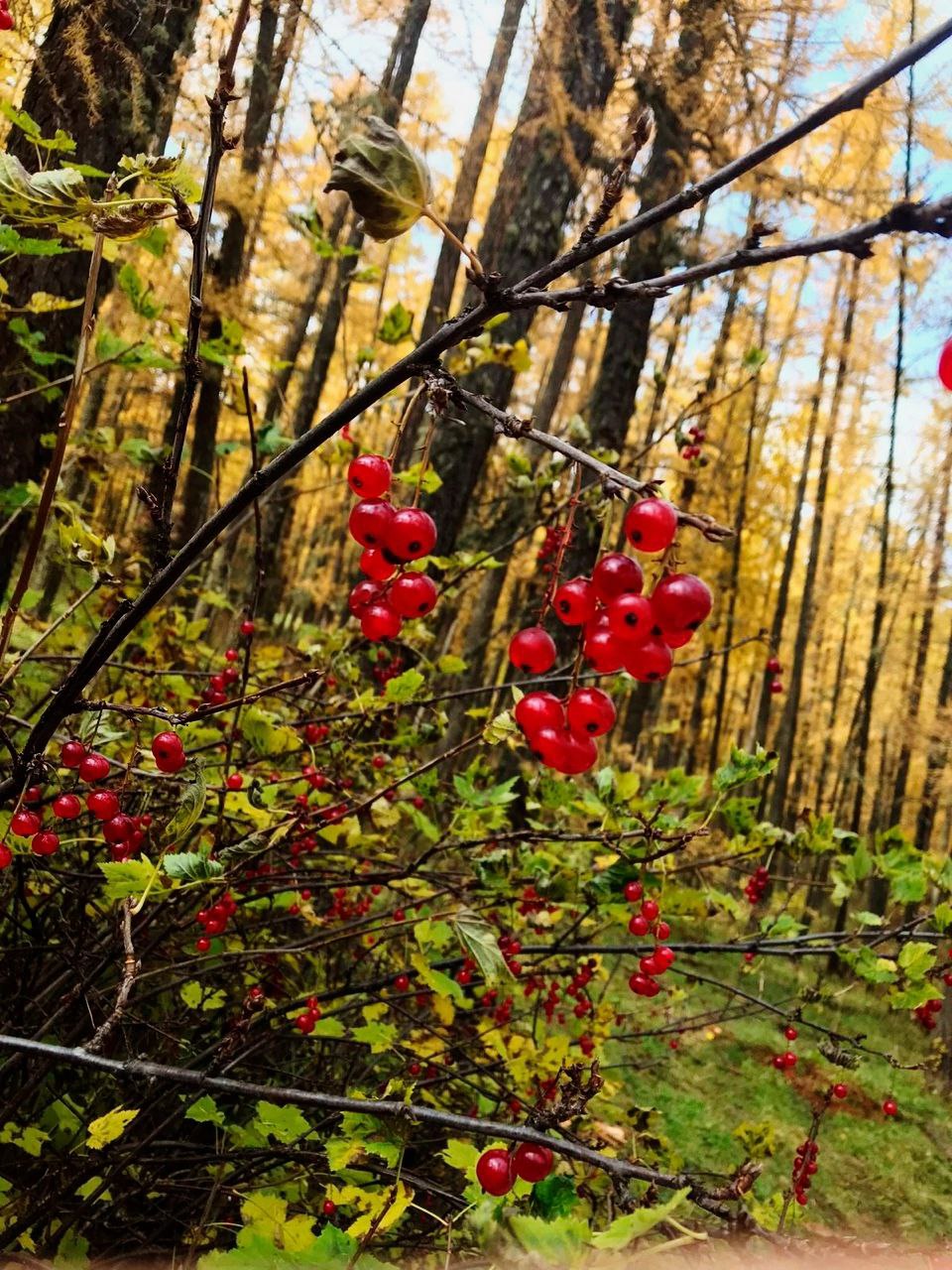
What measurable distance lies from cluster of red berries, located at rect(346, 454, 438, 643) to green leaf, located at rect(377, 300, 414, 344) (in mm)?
1332

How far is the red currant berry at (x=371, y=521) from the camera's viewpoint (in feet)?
3.55

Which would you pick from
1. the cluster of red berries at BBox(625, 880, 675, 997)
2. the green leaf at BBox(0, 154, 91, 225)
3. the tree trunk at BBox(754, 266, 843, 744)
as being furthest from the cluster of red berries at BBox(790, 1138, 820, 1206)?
the tree trunk at BBox(754, 266, 843, 744)

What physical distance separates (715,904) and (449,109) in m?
12.1

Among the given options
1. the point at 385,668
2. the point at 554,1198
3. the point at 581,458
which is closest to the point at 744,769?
the point at 554,1198

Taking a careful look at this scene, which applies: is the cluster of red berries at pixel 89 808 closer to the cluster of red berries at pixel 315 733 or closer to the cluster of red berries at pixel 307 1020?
the cluster of red berries at pixel 307 1020

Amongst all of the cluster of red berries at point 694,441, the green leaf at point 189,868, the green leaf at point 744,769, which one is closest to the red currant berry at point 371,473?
the green leaf at point 189,868

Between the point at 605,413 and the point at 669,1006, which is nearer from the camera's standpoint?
the point at 669,1006

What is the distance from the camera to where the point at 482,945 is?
1335 millimetres

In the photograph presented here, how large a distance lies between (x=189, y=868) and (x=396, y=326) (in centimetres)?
179

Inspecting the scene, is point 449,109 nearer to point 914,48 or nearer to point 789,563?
point 789,563

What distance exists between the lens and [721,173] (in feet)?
2.44

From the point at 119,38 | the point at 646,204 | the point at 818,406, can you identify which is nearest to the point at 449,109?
the point at 646,204

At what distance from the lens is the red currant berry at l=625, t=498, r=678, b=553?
2.98 ft

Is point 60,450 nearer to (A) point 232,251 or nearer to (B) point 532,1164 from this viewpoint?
(B) point 532,1164
